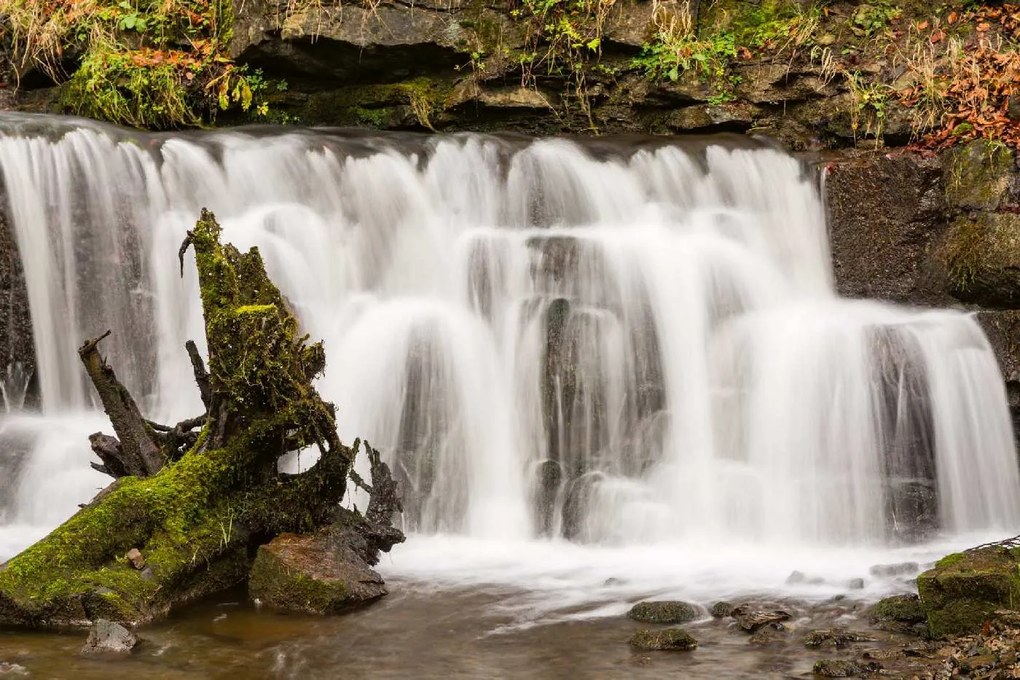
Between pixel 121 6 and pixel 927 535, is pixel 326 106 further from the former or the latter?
pixel 927 535

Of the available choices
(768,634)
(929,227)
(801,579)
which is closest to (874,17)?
(929,227)

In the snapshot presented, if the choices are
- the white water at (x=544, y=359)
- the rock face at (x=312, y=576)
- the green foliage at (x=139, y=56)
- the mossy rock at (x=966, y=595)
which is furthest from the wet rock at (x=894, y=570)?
the green foliage at (x=139, y=56)

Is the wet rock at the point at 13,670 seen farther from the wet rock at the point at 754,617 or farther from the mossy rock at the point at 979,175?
the mossy rock at the point at 979,175

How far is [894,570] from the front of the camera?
7438 mm

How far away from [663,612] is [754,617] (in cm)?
50

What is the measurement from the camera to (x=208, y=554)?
6434 mm

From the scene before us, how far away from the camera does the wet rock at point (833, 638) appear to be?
573 centimetres

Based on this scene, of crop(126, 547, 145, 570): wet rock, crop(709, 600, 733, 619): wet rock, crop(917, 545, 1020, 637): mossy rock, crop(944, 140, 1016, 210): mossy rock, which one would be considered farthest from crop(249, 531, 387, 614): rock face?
Answer: crop(944, 140, 1016, 210): mossy rock

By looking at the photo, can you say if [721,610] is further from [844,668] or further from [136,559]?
[136,559]

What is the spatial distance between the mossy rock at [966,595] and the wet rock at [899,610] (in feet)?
0.82

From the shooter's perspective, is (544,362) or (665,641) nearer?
(665,641)

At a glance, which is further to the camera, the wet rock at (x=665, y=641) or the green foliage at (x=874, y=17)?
the green foliage at (x=874, y=17)

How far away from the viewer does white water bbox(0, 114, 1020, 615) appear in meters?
8.54

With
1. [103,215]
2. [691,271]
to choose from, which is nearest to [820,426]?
[691,271]
